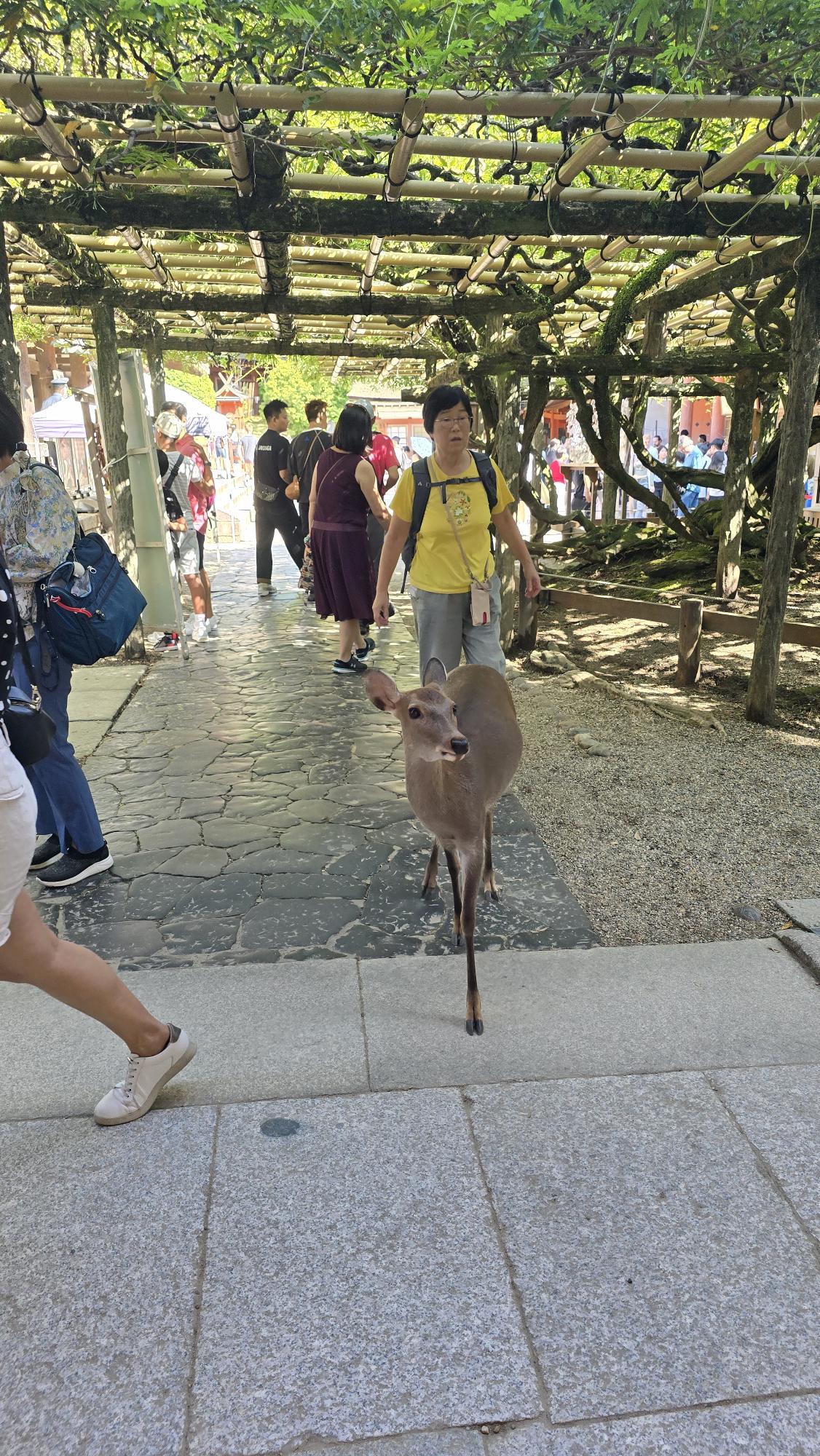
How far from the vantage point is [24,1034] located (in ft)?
9.41

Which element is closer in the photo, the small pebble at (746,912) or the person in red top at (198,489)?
the small pebble at (746,912)

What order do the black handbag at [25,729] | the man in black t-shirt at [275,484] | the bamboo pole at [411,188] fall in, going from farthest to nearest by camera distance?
the man in black t-shirt at [275,484] < the bamboo pole at [411,188] < the black handbag at [25,729]

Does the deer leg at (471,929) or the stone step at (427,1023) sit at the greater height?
the deer leg at (471,929)

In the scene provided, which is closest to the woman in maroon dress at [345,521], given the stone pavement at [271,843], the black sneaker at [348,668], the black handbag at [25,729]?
the black sneaker at [348,668]

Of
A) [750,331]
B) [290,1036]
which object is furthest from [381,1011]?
[750,331]

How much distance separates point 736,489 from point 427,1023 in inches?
333

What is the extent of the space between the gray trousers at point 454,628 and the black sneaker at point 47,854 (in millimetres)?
1859

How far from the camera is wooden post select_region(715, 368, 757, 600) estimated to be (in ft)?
31.3

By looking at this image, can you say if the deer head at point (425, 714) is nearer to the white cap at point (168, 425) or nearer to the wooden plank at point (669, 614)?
the wooden plank at point (669, 614)

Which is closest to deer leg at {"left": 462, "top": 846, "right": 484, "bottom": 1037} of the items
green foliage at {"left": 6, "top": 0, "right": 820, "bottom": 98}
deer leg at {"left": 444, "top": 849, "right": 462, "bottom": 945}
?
deer leg at {"left": 444, "top": 849, "right": 462, "bottom": 945}

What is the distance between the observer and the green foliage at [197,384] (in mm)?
34562

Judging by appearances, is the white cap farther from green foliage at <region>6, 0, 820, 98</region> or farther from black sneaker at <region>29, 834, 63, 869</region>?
black sneaker at <region>29, 834, 63, 869</region>

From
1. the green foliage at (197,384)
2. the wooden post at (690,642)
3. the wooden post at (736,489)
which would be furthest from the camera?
the green foliage at (197,384)

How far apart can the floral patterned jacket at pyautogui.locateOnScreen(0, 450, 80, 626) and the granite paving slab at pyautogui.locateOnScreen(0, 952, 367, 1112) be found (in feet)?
4.80
